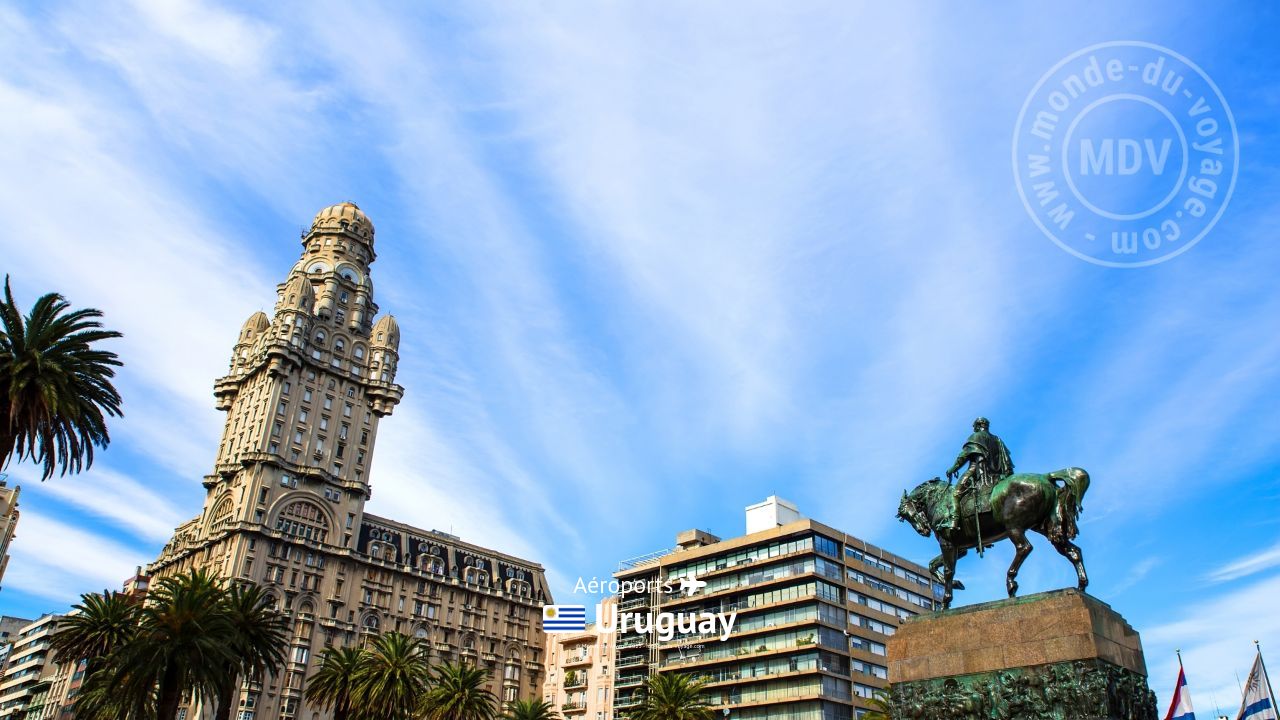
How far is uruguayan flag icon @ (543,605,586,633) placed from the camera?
347 feet

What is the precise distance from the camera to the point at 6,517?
120 metres

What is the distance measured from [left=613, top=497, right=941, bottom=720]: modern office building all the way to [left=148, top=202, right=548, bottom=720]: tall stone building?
21.5 metres

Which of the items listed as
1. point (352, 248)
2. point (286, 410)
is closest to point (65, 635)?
point (286, 410)

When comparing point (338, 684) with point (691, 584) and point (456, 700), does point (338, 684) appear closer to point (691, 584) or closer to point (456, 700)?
point (456, 700)

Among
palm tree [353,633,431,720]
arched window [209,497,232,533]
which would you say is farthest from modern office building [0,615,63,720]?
palm tree [353,633,431,720]

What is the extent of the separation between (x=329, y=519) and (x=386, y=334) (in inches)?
1026

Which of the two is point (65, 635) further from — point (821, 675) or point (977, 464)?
point (977, 464)

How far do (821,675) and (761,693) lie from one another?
Result: 23.1 feet

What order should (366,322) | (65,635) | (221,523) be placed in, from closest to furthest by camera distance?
(65,635)
(221,523)
(366,322)

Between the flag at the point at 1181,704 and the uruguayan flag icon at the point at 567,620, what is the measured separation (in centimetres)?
7898

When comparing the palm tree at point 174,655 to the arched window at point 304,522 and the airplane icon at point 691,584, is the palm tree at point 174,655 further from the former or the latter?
the airplane icon at point 691,584

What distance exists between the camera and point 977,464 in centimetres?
2623

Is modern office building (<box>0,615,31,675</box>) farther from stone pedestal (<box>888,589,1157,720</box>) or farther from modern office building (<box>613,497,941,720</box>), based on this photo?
stone pedestal (<box>888,589,1157,720</box>)

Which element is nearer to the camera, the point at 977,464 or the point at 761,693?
the point at 977,464
